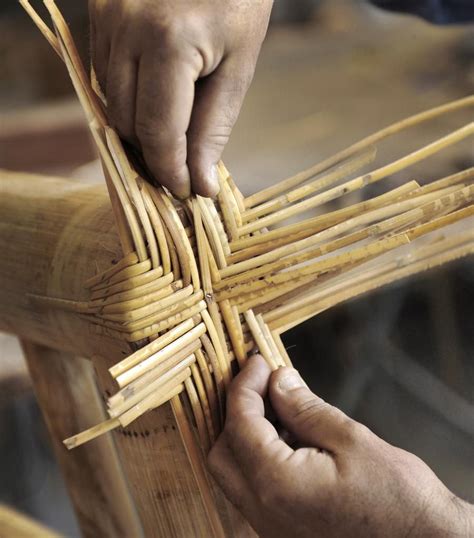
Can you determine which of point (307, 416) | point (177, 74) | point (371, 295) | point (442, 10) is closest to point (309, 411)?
point (307, 416)

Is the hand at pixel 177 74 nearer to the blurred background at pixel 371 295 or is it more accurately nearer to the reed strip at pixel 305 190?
the reed strip at pixel 305 190

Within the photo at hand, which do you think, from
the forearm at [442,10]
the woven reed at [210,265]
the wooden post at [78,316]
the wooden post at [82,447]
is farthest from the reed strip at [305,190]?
Result: the forearm at [442,10]

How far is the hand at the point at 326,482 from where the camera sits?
0.43 metres

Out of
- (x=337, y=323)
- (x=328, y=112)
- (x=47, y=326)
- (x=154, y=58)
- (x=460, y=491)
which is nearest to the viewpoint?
(x=154, y=58)

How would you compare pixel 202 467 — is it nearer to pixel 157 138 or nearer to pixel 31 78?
pixel 157 138

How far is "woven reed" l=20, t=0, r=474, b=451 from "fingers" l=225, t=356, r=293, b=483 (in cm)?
2

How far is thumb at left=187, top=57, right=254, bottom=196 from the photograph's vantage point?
47cm

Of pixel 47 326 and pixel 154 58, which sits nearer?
pixel 154 58

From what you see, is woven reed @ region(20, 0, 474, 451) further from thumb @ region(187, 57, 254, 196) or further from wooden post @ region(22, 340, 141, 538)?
wooden post @ region(22, 340, 141, 538)

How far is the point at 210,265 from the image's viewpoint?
481 mm

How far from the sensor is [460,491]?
847 millimetres

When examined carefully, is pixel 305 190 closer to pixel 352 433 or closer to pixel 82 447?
pixel 352 433

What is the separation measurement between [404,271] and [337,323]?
0.64m

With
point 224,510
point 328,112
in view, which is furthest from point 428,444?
point 328,112
